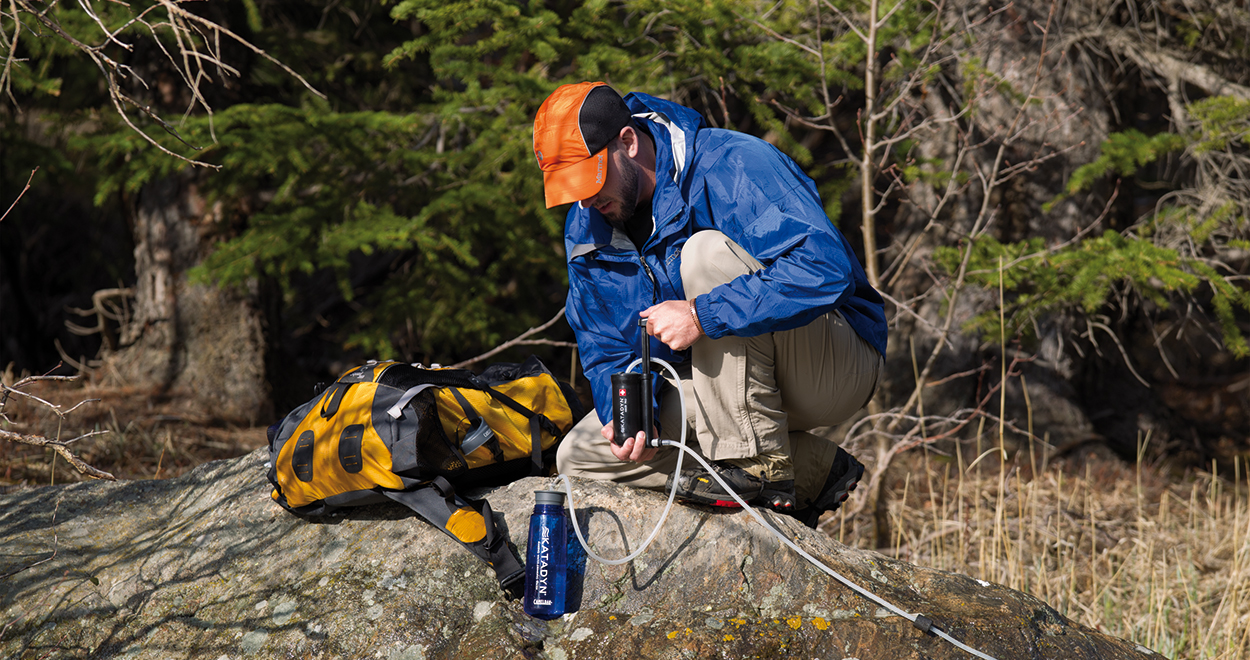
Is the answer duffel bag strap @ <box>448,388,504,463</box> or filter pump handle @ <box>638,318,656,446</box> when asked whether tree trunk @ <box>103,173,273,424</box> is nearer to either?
duffel bag strap @ <box>448,388,504,463</box>

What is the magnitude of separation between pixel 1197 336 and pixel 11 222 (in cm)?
1236

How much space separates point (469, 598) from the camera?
239 centimetres

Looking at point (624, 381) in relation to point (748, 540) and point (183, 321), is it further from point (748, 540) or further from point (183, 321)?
point (183, 321)

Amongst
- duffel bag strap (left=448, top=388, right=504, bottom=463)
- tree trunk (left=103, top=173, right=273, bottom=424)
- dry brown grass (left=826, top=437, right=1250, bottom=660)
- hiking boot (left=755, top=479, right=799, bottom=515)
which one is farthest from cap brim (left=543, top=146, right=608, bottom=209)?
tree trunk (left=103, top=173, right=273, bottom=424)

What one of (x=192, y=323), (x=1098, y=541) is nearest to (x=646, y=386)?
A: (x=1098, y=541)

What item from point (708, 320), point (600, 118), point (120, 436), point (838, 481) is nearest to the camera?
point (708, 320)

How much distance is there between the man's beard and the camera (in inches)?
103

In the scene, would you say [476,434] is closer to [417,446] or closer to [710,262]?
[417,446]

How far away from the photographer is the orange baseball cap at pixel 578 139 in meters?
2.57

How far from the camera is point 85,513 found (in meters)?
3.07

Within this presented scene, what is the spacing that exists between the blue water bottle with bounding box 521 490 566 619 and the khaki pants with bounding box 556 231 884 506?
43 centimetres

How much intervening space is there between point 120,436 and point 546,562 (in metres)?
3.49

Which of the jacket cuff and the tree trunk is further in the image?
the tree trunk

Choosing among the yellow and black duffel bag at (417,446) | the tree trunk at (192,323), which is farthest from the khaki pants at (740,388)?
the tree trunk at (192,323)
